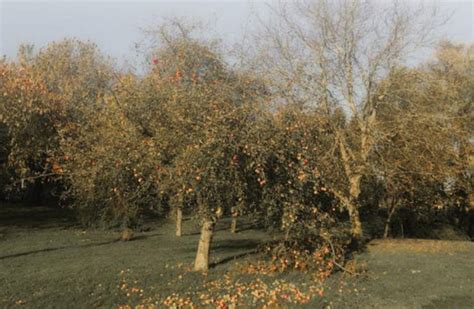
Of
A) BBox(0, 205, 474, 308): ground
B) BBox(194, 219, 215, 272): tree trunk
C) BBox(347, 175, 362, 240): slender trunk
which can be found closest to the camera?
BBox(0, 205, 474, 308): ground

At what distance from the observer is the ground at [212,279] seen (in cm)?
892

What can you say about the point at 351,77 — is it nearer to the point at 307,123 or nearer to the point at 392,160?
the point at 392,160

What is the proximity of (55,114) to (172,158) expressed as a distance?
12700 mm

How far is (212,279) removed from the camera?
10.6 m

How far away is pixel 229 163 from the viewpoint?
9.26 metres

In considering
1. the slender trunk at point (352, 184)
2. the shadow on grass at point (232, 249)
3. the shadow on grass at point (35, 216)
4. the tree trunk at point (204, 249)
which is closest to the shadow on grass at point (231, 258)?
the shadow on grass at point (232, 249)

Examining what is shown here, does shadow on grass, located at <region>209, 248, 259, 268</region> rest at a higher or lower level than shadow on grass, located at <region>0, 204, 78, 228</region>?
lower

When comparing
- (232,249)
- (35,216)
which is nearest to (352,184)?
(232,249)

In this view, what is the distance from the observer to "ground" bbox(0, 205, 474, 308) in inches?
351

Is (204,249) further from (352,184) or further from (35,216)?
(35,216)

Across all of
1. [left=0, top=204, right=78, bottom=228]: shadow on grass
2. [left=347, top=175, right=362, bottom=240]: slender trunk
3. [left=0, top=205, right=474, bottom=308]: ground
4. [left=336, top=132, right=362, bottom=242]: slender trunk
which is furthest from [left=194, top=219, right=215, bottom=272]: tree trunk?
[left=0, top=204, right=78, bottom=228]: shadow on grass

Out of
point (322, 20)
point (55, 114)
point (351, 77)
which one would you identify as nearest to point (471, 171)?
point (351, 77)

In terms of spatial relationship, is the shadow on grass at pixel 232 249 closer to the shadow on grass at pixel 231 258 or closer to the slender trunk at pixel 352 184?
the shadow on grass at pixel 231 258

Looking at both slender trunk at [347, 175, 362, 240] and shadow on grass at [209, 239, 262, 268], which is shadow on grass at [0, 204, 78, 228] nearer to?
shadow on grass at [209, 239, 262, 268]
